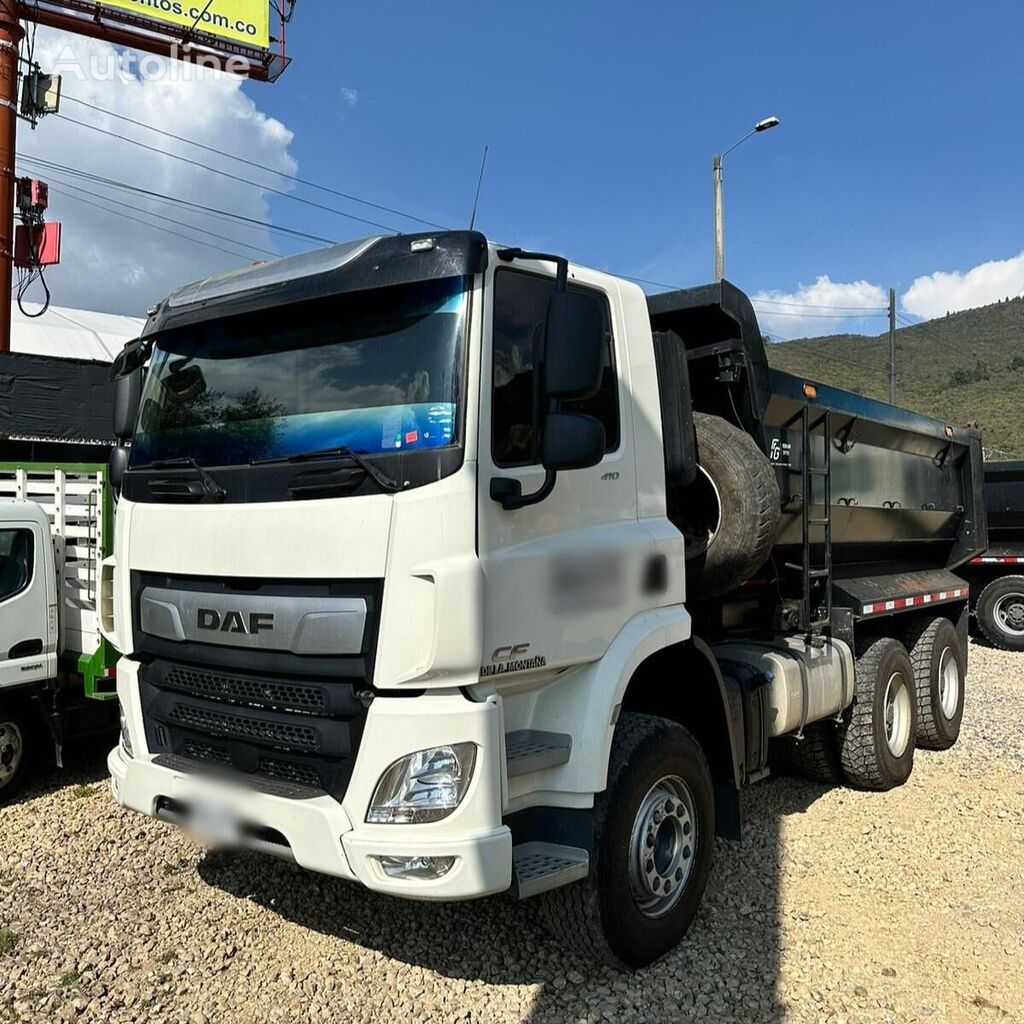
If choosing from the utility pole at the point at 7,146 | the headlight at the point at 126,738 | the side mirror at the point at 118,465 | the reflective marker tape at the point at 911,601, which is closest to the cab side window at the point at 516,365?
the side mirror at the point at 118,465

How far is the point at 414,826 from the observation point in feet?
9.10

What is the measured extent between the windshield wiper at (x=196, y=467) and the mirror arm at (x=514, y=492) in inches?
41.1

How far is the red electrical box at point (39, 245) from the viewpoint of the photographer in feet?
41.5

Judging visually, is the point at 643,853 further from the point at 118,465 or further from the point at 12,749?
the point at 12,749

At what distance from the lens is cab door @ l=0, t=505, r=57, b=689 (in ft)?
18.0

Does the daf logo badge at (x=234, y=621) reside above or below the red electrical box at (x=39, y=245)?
below

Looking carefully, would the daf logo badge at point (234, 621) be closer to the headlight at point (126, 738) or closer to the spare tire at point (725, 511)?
the headlight at point (126, 738)

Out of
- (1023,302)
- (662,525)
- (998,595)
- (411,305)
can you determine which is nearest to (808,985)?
(662,525)

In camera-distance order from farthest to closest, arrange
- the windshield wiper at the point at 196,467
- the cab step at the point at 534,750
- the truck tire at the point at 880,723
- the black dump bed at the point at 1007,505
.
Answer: the black dump bed at the point at 1007,505 → the truck tire at the point at 880,723 → the windshield wiper at the point at 196,467 → the cab step at the point at 534,750

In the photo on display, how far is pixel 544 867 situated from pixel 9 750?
412 centimetres

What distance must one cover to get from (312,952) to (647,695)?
176 cm

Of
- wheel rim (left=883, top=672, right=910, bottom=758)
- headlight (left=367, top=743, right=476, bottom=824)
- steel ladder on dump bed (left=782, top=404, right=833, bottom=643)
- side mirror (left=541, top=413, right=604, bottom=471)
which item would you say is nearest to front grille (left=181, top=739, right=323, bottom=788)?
headlight (left=367, top=743, right=476, bottom=824)

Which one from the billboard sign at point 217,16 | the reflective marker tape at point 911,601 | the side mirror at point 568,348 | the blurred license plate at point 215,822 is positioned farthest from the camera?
the billboard sign at point 217,16

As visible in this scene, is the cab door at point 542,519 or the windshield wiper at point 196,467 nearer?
the cab door at point 542,519
